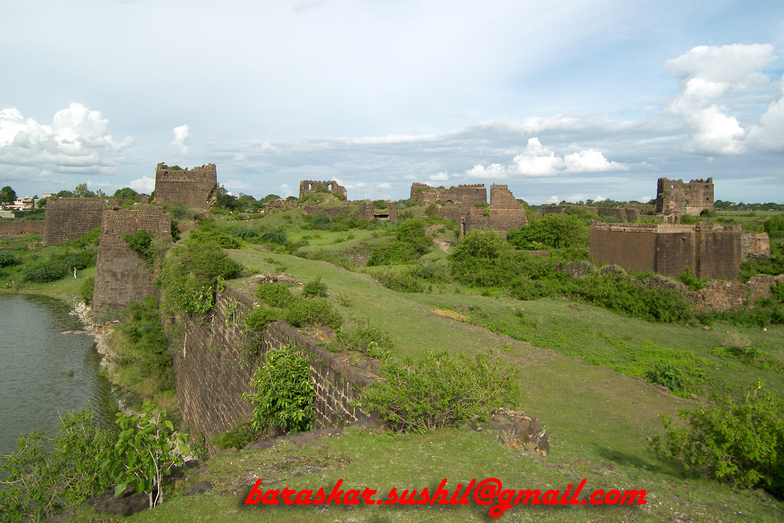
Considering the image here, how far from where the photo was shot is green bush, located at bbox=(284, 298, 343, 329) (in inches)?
265

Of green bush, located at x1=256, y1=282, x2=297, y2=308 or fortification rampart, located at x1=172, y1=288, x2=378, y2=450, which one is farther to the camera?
green bush, located at x1=256, y1=282, x2=297, y2=308

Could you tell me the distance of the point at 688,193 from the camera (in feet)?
117

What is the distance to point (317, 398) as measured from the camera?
5.61 metres

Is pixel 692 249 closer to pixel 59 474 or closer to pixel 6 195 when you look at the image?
pixel 59 474

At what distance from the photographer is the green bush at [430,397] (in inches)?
168

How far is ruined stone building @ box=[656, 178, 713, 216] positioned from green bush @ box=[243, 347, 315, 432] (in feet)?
119

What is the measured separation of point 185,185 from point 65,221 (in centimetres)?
1826

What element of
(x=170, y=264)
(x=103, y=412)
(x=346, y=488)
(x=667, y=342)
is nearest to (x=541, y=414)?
(x=346, y=488)

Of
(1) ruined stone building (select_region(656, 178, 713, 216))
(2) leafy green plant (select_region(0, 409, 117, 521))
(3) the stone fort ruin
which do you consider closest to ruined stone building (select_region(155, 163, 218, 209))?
(3) the stone fort ruin

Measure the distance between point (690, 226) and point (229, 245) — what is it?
1509 centimetres

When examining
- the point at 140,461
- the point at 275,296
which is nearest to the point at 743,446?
the point at 140,461

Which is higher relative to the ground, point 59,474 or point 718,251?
point 718,251

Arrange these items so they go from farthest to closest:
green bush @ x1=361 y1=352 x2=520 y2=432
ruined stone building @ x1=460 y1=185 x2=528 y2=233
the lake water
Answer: ruined stone building @ x1=460 y1=185 x2=528 y2=233 < the lake water < green bush @ x1=361 y1=352 x2=520 y2=432

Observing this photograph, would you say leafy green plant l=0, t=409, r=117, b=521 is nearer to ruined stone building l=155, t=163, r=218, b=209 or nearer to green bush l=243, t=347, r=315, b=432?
green bush l=243, t=347, r=315, b=432
